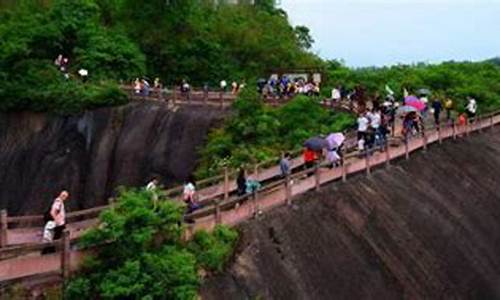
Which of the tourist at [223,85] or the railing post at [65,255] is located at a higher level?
the tourist at [223,85]

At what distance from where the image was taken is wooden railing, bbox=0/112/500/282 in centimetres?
1298

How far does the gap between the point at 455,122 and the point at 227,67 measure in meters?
19.8

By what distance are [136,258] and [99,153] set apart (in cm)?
2340

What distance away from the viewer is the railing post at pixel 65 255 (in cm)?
1334

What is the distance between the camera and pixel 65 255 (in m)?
13.4

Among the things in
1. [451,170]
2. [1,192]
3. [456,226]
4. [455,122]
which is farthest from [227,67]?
[456,226]

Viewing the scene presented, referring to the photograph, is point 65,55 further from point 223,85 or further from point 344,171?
point 344,171

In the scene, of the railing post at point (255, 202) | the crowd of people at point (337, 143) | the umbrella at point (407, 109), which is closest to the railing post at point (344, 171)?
the crowd of people at point (337, 143)

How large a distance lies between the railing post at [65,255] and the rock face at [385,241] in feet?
8.92

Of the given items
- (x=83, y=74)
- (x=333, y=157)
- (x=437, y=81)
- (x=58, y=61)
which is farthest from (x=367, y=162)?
(x=437, y=81)

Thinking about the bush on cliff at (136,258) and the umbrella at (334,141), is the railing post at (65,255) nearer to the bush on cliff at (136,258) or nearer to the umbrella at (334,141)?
the bush on cliff at (136,258)

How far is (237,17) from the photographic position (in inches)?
2322

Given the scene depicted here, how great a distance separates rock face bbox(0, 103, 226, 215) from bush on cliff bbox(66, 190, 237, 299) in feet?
61.8

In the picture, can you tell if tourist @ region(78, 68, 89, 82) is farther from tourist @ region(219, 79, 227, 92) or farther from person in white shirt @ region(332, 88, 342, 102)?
person in white shirt @ region(332, 88, 342, 102)
